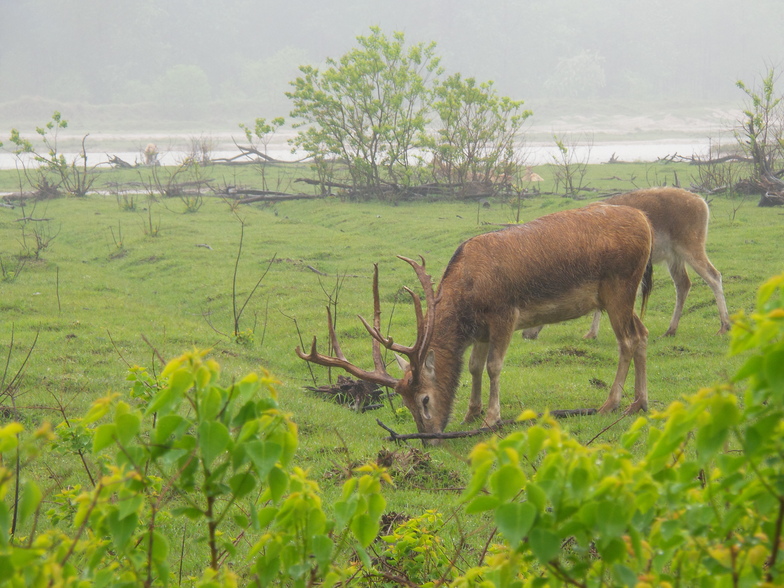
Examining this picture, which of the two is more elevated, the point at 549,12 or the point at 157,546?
the point at 549,12

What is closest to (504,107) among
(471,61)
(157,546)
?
(157,546)

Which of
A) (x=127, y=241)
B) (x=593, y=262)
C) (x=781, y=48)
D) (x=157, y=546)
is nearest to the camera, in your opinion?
(x=157, y=546)

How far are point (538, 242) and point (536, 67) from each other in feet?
452

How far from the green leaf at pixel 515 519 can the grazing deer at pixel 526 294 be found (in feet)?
16.9

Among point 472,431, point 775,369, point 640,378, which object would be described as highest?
point 775,369

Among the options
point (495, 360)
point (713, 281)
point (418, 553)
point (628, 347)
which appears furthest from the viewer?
point (713, 281)

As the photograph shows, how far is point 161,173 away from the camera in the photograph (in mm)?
36281

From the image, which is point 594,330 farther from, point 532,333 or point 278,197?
point 278,197

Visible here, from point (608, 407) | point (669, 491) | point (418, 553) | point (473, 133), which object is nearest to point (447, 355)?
point (608, 407)

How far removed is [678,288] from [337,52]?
448 feet

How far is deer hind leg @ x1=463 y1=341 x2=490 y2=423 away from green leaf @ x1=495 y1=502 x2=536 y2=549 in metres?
5.85

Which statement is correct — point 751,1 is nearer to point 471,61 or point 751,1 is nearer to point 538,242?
point 471,61

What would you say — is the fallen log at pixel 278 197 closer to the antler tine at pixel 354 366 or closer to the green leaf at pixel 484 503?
the antler tine at pixel 354 366

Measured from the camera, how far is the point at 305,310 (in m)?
12.6
